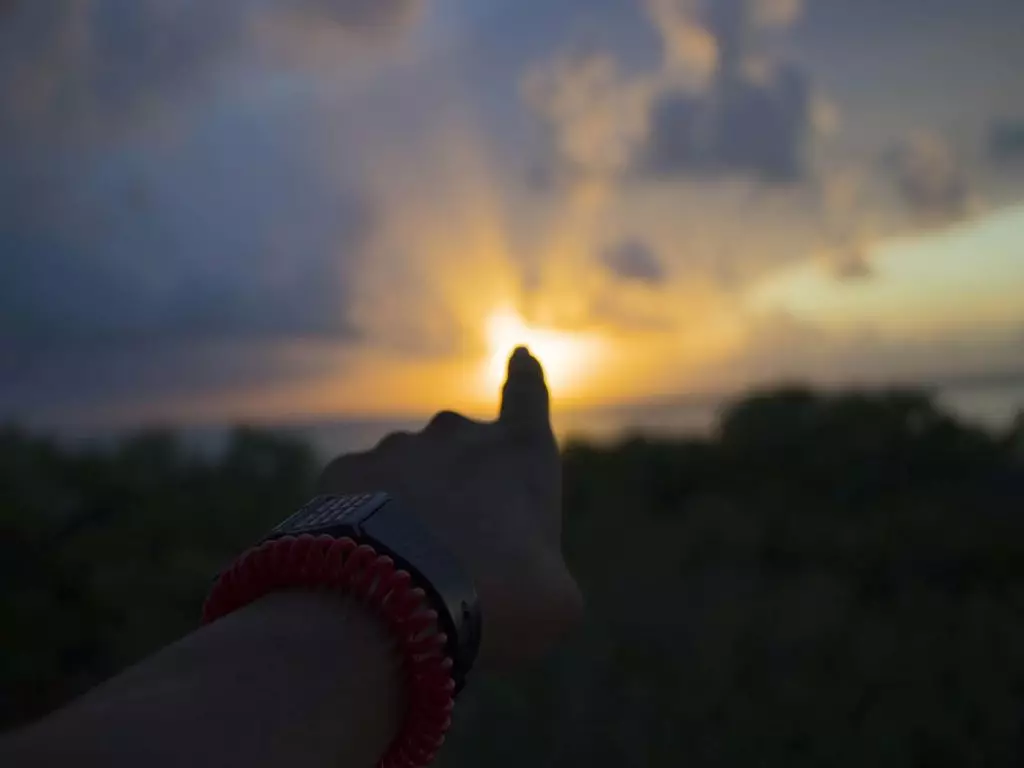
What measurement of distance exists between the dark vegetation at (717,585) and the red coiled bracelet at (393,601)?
113 cm

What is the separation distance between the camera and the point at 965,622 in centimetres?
245

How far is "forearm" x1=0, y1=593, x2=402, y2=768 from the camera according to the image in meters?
0.90

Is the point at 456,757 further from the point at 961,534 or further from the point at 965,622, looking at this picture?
the point at 961,534

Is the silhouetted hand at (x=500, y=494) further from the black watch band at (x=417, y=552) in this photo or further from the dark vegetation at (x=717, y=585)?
the dark vegetation at (x=717, y=585)

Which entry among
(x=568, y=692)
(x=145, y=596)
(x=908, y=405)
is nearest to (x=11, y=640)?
(x=145, y=596)

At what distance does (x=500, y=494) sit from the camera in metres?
1.75

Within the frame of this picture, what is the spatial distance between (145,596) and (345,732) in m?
1.94

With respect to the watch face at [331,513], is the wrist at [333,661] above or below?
below

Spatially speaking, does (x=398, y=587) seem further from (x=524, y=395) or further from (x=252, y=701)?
(x=524, y=395)

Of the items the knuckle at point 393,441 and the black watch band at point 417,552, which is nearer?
the black watch band at point 417,552

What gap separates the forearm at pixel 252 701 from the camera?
2.96 ft

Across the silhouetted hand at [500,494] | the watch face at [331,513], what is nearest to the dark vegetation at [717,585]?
the silhouetted hand at [500,494]

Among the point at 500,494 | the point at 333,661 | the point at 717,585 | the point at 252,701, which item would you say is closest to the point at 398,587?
the point at 333,661

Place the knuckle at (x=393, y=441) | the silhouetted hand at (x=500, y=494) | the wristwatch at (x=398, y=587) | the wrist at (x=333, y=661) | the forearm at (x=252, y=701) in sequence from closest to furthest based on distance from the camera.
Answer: the forearm at (x=252, y=701), the wrist at (x=333, y=661), the wristwatch at (x=398, y=587), the silhouetted hand at (x=500, y=494), the knuckle at (x=393, y=441)
